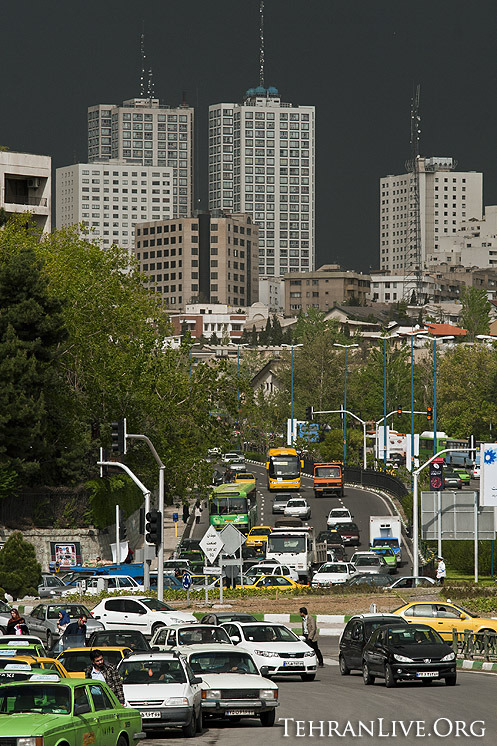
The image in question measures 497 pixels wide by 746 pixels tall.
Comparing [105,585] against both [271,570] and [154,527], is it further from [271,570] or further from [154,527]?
[271,570]

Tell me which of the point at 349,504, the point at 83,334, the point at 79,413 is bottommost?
the point at 349,504

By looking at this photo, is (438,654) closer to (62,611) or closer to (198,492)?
(62,611)

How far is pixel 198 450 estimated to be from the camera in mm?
66875

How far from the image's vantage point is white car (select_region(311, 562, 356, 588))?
48906 mm

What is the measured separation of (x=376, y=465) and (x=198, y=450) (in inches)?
1577

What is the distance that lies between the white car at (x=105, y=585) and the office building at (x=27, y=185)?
4706 centimetres

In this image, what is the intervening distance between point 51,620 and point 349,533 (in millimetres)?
35640

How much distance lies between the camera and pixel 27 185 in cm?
9300

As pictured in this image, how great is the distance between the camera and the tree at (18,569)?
161ft

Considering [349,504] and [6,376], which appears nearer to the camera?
[6,376]

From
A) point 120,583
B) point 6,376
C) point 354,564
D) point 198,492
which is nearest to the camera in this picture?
point 120,583

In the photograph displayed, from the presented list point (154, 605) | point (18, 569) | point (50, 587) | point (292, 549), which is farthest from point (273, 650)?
point (292, 549)

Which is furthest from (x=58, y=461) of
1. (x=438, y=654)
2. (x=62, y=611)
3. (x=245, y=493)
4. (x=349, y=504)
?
(x=438, y=654)

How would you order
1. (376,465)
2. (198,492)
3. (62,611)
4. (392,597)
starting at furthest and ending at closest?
(376,465) → (198,492) → (392,597) → (62,611)
